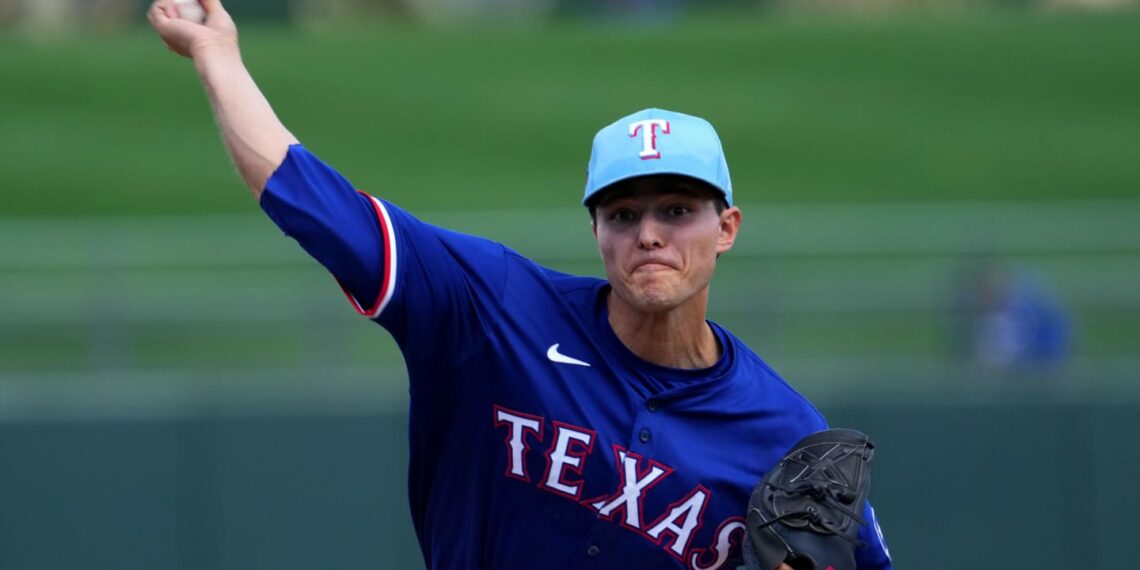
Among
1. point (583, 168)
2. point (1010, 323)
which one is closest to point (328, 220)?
point (1010, 323)

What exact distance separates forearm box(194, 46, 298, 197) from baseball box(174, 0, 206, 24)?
17cm

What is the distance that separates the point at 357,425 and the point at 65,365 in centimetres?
306

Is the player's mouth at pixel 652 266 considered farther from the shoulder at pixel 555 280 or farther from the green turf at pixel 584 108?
the green turf at pixel 584 108

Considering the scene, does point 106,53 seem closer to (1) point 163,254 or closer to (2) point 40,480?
(1) point 163,254

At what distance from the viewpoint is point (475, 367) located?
354cm

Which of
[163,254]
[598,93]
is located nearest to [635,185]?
[163,254]

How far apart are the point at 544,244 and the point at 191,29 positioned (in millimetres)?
7977

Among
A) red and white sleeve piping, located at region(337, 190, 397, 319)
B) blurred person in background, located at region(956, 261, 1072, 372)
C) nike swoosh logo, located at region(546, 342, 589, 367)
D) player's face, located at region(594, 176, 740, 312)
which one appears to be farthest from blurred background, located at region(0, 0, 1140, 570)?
red and white sleeve piping, located at region(337, 190, 397, 319)

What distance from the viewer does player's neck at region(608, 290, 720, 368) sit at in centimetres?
367

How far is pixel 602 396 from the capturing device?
3.61 m

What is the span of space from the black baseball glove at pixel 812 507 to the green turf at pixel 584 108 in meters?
12.5

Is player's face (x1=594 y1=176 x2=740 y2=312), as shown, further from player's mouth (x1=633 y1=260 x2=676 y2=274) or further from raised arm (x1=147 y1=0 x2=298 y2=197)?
raised arm (x1=147 y1=0 x2=298 y2=197)

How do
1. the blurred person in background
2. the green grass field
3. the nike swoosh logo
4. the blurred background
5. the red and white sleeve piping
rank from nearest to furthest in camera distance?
the red and white sleeve piping < the nike swoosh logo < the blurred background < the blurred person in background < the green grass field

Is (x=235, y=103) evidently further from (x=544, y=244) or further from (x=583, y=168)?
(x=583, y=168)
